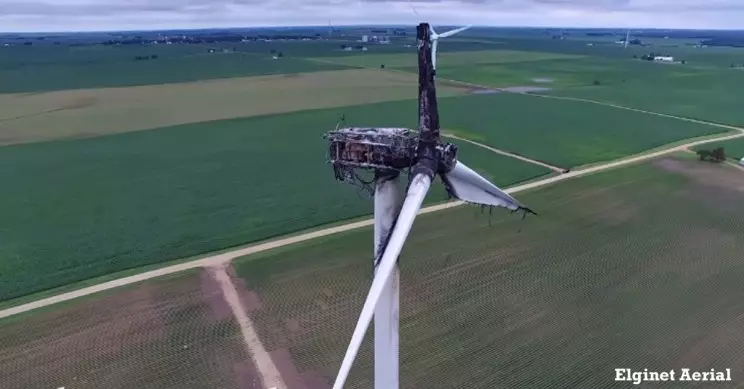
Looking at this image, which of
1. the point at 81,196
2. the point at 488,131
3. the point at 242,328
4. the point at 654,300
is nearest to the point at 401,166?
the point at 242,328

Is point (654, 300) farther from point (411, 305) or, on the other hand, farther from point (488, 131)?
point (488, 131)

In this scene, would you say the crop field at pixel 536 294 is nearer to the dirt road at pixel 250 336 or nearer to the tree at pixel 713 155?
the dirt road at pixel 250 336

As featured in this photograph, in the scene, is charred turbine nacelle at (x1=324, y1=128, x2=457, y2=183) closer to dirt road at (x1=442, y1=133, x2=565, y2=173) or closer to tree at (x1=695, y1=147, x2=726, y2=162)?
dirt road at (x1=442, y1=133, x2=565, y2=173)

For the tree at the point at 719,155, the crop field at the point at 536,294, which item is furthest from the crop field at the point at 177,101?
the tree at the point at 719,155

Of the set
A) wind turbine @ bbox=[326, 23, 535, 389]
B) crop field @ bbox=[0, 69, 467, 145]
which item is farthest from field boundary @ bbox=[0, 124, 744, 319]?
crop field @ bbox=[0, 69, 467, 145]

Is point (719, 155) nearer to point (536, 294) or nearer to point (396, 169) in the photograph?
point (536, 294)
